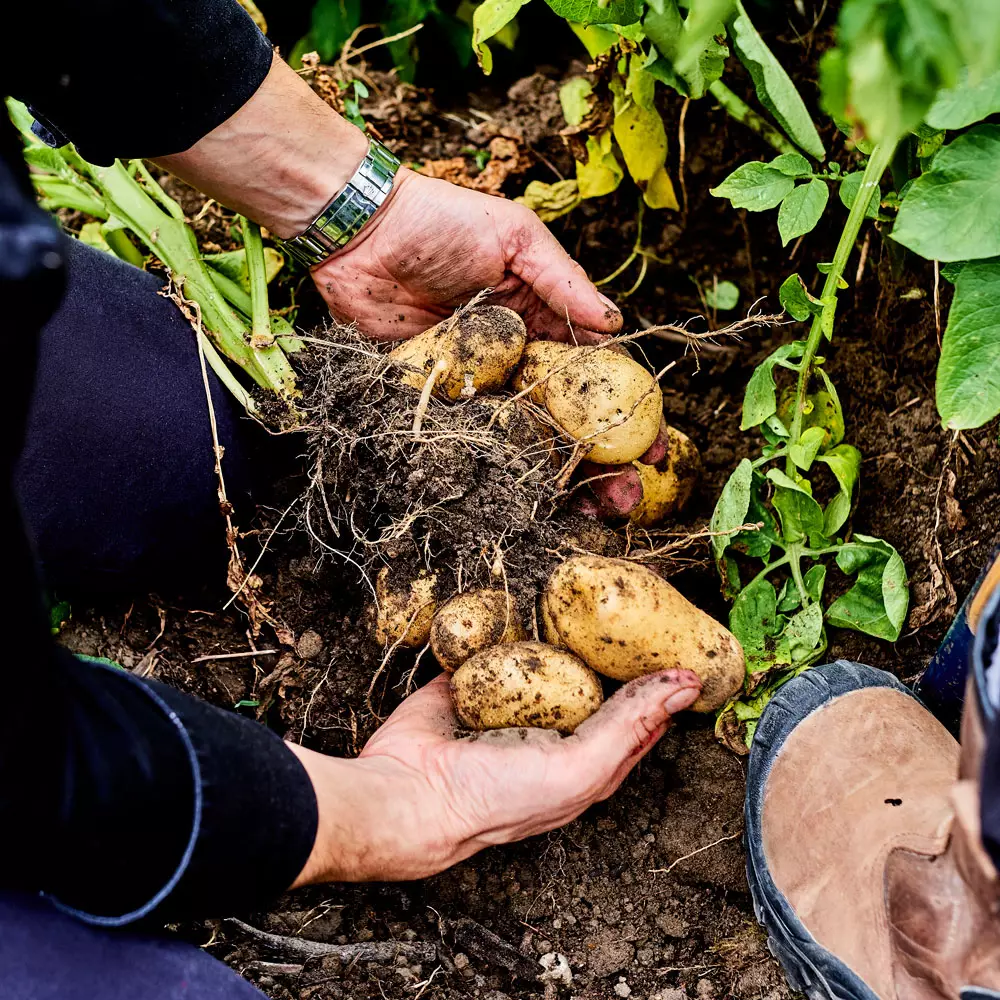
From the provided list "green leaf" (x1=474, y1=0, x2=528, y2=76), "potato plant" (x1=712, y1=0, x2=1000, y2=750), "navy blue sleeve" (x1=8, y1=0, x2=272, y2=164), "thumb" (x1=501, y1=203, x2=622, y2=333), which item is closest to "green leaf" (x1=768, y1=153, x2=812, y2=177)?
"potato plant" (x1=712, y1=0, x2=1000, y2=750)

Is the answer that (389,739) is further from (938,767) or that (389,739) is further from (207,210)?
(207,210)

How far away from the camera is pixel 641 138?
1720mm

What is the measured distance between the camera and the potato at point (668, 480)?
157cm

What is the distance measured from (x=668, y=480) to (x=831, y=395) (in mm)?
306

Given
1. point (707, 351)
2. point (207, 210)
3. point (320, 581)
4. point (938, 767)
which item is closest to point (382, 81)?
point (207, 210)

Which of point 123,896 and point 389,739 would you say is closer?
point 123,896

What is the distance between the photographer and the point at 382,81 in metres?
2.21

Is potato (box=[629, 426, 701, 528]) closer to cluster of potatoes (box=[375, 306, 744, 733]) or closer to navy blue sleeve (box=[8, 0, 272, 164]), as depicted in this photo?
cluster of potatoes (box=[375, 306, 744, 733])

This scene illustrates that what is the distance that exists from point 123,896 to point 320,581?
750 millimetres

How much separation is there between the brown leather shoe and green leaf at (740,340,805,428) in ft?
1.34

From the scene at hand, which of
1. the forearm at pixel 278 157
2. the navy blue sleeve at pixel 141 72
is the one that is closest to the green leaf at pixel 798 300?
the forearm at pixel 278 157

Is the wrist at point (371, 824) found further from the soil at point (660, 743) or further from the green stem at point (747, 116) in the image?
the green stem at point (747, 116)

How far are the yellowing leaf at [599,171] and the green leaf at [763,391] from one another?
61 centimetres

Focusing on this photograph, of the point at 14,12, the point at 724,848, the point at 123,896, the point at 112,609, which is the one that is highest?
the point at 14,12
